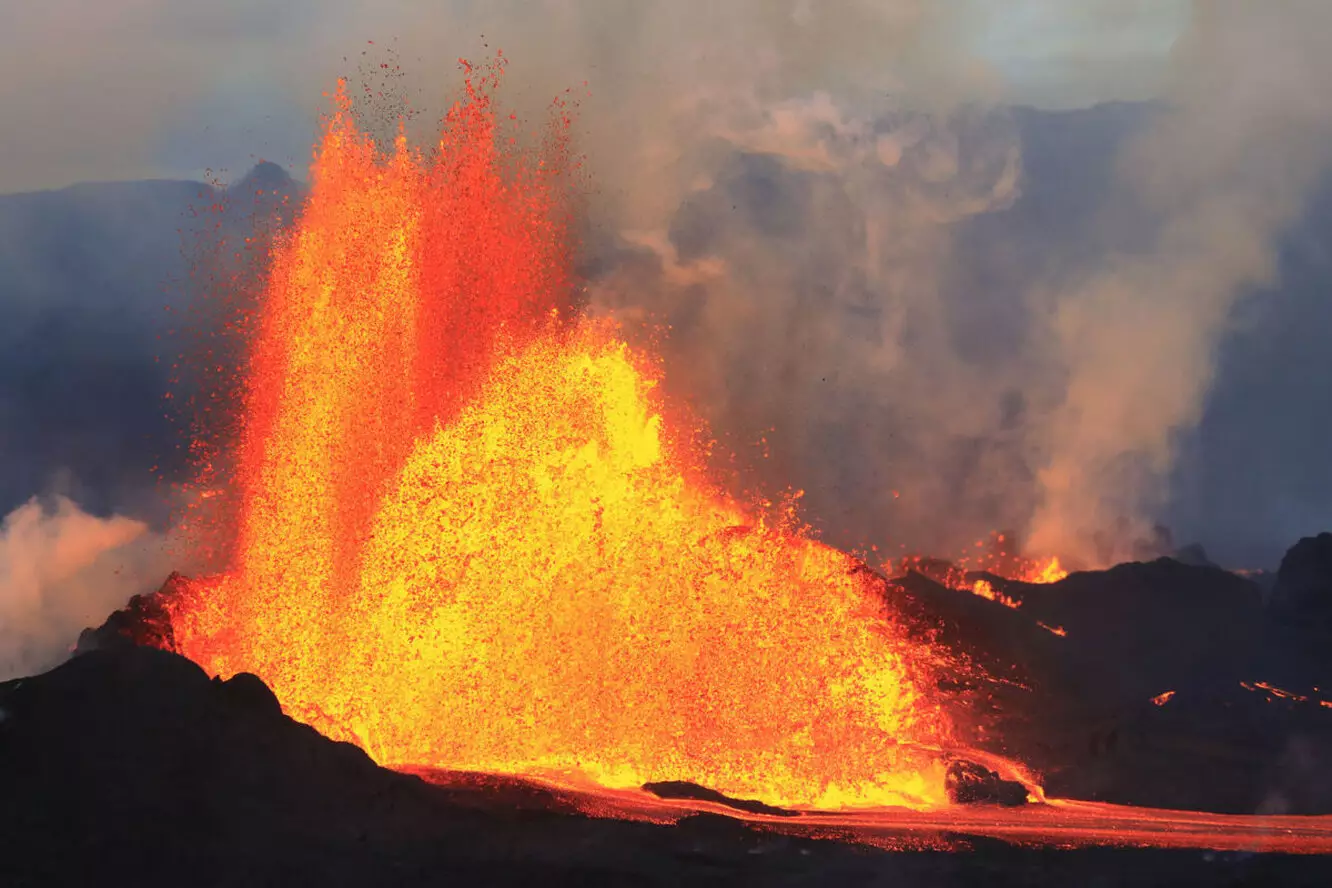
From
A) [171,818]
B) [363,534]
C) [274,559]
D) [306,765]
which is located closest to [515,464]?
[363,534]

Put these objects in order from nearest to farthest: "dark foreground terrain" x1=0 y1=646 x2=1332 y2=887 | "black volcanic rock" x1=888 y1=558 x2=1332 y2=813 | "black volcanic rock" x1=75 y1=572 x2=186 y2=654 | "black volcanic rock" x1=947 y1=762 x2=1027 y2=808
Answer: "dark foreground terrain" x1=0 y1=646 x2=1332 y2=887 → "black volcanic rock" x1=947 y1=762 x2=1027 y2=808 → "black volcanic rock" x1=75 y1=572 x2=186 y2=654 → "black volcanic rock" x1=888 y1=558 x2=1332 y2=813

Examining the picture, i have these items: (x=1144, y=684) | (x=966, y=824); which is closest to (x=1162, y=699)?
(x=1144, y=684)

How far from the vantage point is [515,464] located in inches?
1325

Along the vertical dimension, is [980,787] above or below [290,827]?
above

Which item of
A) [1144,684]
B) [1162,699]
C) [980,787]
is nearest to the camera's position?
[980,787]

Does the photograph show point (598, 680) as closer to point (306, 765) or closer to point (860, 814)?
point (860, 814)

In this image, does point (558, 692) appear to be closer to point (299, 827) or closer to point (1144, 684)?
point (299, 827)

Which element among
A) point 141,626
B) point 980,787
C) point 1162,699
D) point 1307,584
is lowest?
point 980,787

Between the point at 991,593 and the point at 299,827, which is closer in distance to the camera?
the point at 299,827

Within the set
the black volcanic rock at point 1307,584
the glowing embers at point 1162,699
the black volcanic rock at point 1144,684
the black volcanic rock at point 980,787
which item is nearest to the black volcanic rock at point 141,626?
the black volcanic rock at point 980,787

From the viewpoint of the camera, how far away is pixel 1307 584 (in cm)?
4672

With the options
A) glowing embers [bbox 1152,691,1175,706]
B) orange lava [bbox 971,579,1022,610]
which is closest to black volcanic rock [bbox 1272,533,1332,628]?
glowing embers [bbox 1152,691,1175,706]

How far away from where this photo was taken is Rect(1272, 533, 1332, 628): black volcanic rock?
46031 millimetres

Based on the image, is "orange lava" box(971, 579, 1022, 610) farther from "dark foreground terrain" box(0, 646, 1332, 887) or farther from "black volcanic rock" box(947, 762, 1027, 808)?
"dark foreground terrain" box(0, 646, 1332, 887)
